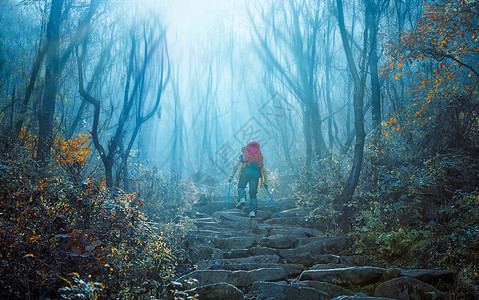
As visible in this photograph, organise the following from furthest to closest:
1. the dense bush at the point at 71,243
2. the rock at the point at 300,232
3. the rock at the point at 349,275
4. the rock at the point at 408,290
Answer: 1. the rock at the point at 300,232
2. the rock at the point at 349,275
3. the rock at the point at 408,290
4. the dense bush at the point at 71,243

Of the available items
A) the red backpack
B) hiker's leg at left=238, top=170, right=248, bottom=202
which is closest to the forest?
hiker's leg at left=238, top=170, right=248, bottom=202

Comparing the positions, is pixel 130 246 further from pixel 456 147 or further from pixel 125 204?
pixel 456 147

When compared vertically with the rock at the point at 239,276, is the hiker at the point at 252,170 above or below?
above

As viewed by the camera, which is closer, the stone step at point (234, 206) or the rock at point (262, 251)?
the rock at point (262, 251)

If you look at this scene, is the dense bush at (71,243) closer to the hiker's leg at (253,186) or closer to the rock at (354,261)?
the rock at (354,261)

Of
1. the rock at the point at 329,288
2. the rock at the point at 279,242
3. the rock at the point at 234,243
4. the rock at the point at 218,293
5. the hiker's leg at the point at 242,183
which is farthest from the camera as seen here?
the hiker's leg at the point at 242,183

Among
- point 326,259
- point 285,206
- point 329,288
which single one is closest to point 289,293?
point 329,288

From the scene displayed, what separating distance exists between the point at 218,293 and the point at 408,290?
80.7 inches

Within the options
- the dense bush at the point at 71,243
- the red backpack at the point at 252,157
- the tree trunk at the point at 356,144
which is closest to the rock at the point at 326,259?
the dense bush at the point at 71,243

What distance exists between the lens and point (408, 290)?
3.53 metres

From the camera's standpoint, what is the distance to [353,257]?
4.98 m

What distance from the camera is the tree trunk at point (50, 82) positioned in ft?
29.0

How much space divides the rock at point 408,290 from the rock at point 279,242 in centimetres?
237

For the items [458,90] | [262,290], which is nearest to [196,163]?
[458,90]
